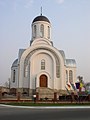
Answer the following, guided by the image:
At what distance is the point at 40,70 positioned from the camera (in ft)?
144

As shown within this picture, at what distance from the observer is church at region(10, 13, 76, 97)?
141 feet

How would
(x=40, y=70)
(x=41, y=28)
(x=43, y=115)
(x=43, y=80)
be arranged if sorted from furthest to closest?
(x=41, y=28)
(x=40, y=70)
(x=43, y=80)
(x=43, y=115)

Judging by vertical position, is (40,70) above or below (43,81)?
above

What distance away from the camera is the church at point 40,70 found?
43075mm

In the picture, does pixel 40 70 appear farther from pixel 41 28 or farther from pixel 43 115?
pixel 43 115

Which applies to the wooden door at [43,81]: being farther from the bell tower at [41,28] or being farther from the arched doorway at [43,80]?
the bell tower at [41,28]

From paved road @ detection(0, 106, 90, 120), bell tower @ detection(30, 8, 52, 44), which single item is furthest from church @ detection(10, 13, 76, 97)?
paved road @ detection(0, 106, 90, 120)

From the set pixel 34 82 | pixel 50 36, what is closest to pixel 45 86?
pixel 34 82

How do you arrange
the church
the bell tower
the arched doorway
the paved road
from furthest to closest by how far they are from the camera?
the bell tower → the arched doorway → the church → the paved road

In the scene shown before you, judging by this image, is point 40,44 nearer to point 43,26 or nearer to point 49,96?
point 43,26

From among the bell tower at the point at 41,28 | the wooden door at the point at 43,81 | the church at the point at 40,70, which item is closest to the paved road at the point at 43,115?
the church at the point at 40,70

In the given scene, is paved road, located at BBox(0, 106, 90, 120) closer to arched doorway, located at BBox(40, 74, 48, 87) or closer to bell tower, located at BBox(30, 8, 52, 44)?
arched doorway, located at BBox(40, 74, 48, 87)

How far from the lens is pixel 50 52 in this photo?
4488 centimetres

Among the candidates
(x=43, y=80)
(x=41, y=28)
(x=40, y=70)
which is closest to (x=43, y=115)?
(x=43, y=80)
